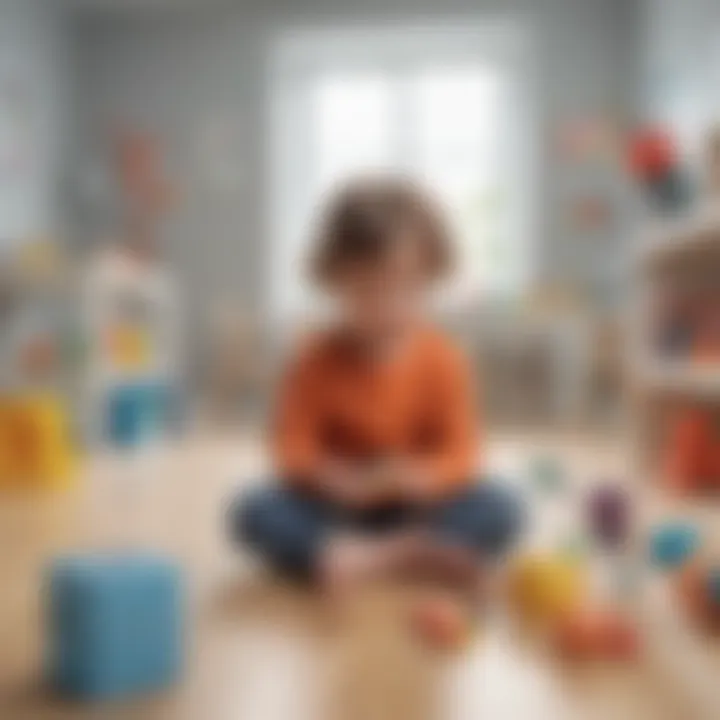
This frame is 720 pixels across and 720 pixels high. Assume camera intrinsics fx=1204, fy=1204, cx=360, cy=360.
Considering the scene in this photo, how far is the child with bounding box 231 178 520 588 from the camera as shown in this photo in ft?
1.90

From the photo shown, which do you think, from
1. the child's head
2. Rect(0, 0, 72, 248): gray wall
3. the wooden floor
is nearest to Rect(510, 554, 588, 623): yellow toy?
the wooden floor

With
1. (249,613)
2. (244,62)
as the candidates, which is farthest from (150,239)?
(249,613)

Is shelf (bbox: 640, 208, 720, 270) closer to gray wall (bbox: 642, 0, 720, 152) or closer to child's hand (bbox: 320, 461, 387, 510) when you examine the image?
gray wall (bbox: 642, 0, 720, 152)

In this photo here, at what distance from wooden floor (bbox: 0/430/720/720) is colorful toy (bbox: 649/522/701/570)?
39 millimetres

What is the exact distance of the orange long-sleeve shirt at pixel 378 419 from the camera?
1.95 ft

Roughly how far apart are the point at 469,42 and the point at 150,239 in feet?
0.42

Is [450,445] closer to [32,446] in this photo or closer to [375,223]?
[375,223]

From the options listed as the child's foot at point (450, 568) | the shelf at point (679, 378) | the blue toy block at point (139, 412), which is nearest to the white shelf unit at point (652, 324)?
the shelf at point (679, 378)

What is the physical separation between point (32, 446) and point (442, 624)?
0.44m

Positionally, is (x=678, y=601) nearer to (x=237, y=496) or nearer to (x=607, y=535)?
(x=607, y=535)

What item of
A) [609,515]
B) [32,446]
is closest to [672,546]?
[609,515]

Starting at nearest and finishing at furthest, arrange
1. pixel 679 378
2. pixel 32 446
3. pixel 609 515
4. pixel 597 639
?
pixel 597 639
pixel 609 515
pixel 679 378
pixel 32 446

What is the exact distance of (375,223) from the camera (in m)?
0.44

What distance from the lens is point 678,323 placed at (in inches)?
30.1
